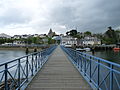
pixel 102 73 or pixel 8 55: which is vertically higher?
pixel 102 73

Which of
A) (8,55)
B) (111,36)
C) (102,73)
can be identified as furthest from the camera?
(111,36)

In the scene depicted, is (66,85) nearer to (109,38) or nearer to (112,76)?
(112,76)

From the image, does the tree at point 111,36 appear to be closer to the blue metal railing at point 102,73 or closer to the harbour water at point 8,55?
the harbour water at point 8,55

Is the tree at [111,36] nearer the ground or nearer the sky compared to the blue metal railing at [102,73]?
nearer the sky

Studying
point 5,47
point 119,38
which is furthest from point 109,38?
point 5,47

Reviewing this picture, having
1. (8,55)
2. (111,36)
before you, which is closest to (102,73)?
(8,55)

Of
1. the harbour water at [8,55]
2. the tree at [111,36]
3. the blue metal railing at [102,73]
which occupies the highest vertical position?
the tree at [111,36]

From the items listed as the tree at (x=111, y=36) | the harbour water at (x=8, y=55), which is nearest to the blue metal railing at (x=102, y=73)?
the harbour water at (x=8, y=55)

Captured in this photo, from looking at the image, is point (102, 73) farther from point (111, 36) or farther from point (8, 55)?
point (111, 36)

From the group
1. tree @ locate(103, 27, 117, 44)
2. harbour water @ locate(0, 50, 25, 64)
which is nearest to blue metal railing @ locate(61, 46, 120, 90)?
harbour water @ locate(0, 50, 25, 64)

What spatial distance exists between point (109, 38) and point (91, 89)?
108 meters

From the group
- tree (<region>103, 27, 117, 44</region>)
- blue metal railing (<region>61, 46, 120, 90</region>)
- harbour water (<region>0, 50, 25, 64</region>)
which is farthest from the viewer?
tree (<region>103, 27, 117, 44</region>)

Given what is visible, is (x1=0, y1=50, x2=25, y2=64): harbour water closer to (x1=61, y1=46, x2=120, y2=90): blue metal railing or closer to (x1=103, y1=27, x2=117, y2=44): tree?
(x1=61, y1=46, x2=120, y2=90): blue metal railing

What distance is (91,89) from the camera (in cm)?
516
